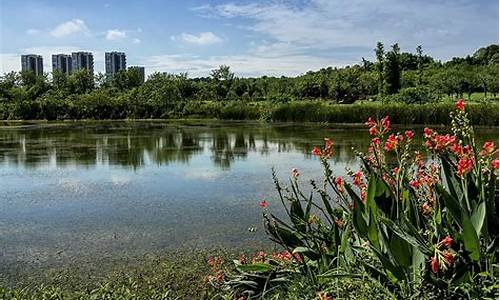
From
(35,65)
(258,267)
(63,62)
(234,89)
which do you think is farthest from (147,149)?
(63,62)

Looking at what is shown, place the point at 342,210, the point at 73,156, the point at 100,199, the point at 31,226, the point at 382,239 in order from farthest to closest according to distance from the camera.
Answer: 1. the point at 73,156
2. the point at 100,199
3. the point at 31,226
4. the point at 342,210
5. the point at 382,239

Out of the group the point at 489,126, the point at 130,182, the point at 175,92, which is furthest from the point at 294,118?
the point at 130,182

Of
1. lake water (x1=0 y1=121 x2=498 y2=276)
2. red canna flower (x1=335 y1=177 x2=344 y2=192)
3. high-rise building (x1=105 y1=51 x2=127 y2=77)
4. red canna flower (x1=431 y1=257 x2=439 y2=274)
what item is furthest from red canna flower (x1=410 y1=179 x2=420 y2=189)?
high-rise building (x1=105 y1=51 x2=127 y2=77)

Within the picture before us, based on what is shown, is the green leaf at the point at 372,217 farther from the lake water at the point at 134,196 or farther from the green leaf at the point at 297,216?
the lake water at the point at 134,196

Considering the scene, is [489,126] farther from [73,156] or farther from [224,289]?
[224,289]

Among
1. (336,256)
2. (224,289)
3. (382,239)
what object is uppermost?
(382,239)

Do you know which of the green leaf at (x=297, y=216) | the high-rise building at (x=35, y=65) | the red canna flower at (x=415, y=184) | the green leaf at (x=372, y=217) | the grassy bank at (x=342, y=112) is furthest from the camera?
the high-rise building at (x=35, y=65)

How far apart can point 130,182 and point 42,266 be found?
4835mm

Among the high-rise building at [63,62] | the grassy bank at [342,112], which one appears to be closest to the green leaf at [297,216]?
the grassy bank at [342,112]

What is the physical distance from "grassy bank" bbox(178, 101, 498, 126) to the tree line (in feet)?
10.3

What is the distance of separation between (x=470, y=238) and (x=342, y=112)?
25289 millimetres

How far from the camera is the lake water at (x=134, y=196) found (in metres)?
5.84

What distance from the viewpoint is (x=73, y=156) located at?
14500 mm

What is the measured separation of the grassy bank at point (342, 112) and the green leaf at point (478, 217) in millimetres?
16169
